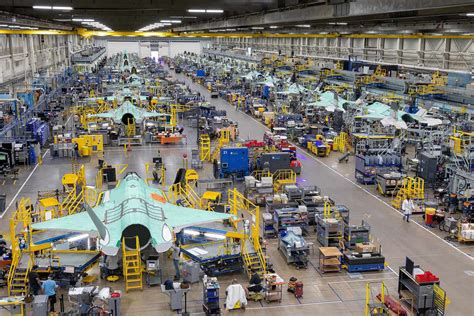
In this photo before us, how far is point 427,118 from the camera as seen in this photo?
151ft

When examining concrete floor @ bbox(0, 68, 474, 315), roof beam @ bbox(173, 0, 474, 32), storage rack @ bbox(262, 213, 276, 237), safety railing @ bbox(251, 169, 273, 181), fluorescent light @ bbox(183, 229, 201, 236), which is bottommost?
concrete floor @ bbox(0, 68, 474, 315)

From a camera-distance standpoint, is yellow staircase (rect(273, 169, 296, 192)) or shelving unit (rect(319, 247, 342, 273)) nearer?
shelving unit (rect(319, 247, 342, 273))

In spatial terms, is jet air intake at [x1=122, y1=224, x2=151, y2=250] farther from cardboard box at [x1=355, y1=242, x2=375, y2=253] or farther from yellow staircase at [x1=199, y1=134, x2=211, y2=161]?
yellow staircase at [x1=199, y1=134, x2=211, y2=161]

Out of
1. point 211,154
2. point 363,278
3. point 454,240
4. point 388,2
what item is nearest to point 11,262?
point 363,278

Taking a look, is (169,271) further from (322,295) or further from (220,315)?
(322,295)

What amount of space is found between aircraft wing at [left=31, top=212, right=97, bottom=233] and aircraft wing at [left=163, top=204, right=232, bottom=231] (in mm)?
3270

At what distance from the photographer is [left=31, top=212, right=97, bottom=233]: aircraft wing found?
21.1m

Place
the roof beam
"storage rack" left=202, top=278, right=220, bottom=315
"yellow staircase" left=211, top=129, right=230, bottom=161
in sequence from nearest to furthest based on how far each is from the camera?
the roof beam
"storage rack" left=202, top=278, right=220, bottom=315
"yellow staircase" left=211, top=129, right=230, bottom=161

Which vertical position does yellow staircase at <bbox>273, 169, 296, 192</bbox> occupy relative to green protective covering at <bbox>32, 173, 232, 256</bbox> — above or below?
below

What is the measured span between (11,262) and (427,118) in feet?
122

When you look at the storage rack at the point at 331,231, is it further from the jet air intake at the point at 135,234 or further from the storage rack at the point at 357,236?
the jet air intake at the point at 135,234

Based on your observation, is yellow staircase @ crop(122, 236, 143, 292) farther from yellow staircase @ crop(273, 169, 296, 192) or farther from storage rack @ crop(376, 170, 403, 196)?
storage rack @ crop(376, 170, 403, 196)

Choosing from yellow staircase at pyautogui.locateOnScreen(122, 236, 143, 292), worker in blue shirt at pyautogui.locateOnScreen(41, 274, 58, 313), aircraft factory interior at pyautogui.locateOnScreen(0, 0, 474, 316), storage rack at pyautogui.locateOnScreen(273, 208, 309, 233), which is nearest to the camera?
worker in blue shirt at pyautogui.locateOnScreen(41, 274, 58, 313)

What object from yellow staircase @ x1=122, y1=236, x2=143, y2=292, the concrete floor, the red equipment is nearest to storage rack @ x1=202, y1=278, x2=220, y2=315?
the concrete floor
